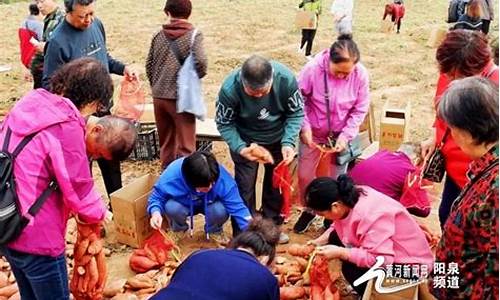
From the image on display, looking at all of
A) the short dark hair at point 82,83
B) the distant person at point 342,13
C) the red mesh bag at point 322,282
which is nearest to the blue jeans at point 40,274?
the short dark hair at point 82,83

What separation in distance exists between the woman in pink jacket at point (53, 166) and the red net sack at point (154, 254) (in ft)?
2.98

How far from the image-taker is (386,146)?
455 cm

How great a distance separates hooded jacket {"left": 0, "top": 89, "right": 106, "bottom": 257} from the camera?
2189 mm

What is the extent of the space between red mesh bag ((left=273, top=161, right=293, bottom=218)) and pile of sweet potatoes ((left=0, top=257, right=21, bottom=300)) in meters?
1.59

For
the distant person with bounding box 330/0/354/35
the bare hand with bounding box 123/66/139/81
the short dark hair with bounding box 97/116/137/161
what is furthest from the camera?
the distant person with bounding box 330/0/354/35

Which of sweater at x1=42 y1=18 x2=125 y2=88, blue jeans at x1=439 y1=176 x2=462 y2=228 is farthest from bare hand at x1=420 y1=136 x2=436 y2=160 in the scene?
sweater at x1=42 y1=18 x2=125 y2=88

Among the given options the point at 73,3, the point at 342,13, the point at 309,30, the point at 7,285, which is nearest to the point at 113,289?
the point at 7,285

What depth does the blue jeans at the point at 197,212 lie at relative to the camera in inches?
137

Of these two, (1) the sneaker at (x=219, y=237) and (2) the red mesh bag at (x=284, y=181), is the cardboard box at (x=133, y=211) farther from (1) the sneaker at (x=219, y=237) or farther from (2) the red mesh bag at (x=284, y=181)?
(2) the red mesh bag at (x=284, y=181)

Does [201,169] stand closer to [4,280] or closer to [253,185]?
[253,185]

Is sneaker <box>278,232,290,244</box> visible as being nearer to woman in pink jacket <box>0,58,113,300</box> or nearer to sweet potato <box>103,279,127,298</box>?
sweet potato <box>103,279,127,298</box>

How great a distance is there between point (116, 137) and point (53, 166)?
1.01 feet

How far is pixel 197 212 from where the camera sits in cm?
363

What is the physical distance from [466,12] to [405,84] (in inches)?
57.5
